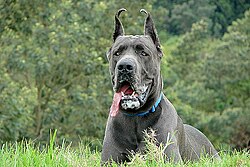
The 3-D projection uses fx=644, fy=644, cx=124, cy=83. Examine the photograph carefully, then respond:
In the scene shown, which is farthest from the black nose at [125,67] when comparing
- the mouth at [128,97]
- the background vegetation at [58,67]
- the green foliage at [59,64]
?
the green foliage at [59,64]

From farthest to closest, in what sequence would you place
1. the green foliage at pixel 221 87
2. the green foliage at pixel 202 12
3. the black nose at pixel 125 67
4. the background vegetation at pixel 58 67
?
the green foliage at pixel 202 12 < the green foliage at pixel 221 87 < the background vegetation at pixel 58 67 < the black nose at pixel 125 67

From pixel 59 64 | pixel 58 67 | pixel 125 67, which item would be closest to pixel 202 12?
pixel 58 67

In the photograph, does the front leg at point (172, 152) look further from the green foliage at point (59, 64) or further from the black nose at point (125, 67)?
the green foliage at point (59, 64)

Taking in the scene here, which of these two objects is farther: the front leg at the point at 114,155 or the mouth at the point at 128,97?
the front leg at the point at 114,155

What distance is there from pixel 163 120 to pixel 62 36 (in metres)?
12.4

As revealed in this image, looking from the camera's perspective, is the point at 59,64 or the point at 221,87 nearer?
the point at 59,64

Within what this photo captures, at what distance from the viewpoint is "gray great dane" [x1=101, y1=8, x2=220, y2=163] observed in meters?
5.63

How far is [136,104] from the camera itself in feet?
18.6

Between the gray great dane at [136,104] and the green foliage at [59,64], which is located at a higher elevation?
the gray great dane at [136,104]

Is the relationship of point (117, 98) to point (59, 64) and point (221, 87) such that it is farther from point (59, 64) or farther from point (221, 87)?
point (221, 87)

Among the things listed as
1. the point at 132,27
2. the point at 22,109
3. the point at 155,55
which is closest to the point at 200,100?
the point at 132,27

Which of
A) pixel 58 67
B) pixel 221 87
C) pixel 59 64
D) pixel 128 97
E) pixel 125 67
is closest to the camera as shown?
pixel 125 67

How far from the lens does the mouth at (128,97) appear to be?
222 inches

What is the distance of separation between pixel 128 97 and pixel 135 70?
253mm
